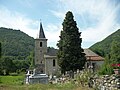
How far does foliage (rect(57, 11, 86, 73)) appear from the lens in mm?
37406

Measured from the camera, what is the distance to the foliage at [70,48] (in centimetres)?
3741

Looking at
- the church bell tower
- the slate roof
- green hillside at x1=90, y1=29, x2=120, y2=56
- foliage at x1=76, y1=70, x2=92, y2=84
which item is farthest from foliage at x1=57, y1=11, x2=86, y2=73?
green hillside at x1=90, y1=29, x2=120, y2=56

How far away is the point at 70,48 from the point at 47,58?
20.7 m

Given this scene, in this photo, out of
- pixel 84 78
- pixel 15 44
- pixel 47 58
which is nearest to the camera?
pixel 84 78

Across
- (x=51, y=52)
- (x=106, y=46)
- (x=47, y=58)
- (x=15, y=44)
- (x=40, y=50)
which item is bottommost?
(x=47, y=58)

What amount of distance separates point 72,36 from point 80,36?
4.84 feet

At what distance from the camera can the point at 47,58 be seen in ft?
190

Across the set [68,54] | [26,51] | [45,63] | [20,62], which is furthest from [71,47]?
[26,51]

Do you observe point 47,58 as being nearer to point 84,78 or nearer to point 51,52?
point 51,52

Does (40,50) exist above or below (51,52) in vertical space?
above

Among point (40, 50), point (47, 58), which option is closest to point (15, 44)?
point (40, 50)

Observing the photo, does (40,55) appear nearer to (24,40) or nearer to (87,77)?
(87,77)

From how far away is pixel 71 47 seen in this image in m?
37.7

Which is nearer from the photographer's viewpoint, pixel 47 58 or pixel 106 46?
pixel 47 58
